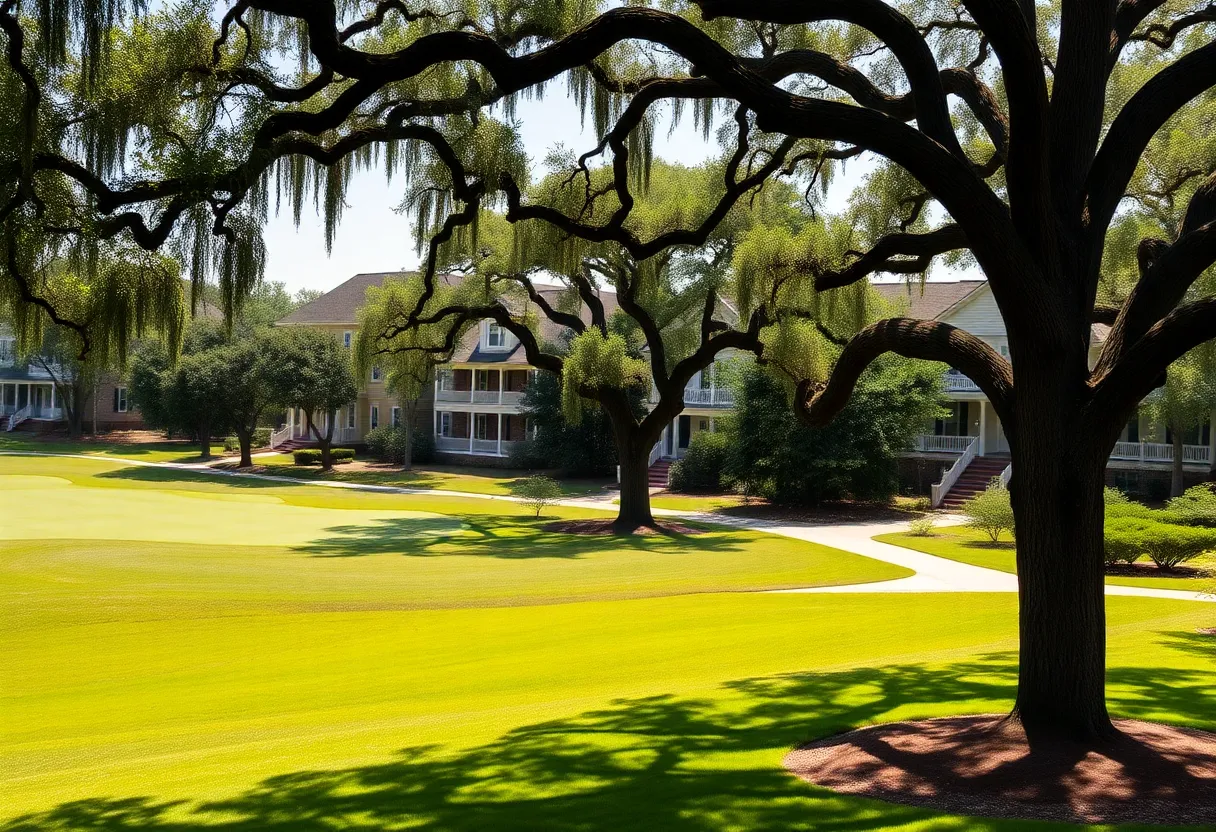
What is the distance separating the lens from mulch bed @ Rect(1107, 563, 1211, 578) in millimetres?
24109

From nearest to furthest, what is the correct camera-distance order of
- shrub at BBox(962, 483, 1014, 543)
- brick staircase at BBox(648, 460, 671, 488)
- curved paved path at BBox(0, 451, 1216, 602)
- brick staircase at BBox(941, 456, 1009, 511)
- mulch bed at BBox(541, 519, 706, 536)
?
curved paved path at BBox(0, 451, 1216, 602)
shrub at BBox(962, 483, 1014, 543)
mulch bed at BBox(541, 519, 706, 536)
brick staircase at BBox(941, 456, 1009, 511)
brick staircase at BBox(648, 460, 671, 488)

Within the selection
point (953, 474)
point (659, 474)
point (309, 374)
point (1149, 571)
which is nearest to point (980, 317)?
point (953, 474)

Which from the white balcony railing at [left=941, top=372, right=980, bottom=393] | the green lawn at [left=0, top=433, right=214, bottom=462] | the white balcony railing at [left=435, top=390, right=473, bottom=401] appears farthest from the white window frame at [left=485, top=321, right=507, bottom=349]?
the white balcony railing at [left=941, top=372, right=980, bottom=393]

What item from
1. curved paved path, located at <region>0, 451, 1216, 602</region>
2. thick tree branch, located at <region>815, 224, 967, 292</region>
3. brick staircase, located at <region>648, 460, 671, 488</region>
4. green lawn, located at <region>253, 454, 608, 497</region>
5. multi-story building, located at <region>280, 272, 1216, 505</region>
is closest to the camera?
thick tree branch, located at <region>815, 224, 967, 292</region>

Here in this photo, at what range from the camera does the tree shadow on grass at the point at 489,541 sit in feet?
93.7

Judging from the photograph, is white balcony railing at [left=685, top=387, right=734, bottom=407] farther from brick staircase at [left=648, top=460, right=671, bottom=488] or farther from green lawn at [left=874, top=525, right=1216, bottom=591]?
green lawn at [left=874, top=525, right=1216, bottom=591]

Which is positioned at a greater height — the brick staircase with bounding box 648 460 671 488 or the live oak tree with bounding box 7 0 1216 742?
the live oak tree with bounding box 7 0 1216 742

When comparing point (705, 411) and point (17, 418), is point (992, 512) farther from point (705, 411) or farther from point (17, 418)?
point (17, 418)

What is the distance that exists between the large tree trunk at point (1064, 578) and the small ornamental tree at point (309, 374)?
5506 cm

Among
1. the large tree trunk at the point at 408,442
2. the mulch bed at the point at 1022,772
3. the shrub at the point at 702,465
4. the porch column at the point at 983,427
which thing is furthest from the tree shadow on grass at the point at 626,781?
the large tree trunk at the point at 408,442

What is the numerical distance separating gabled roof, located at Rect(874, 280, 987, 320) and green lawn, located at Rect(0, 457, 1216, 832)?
26.6m

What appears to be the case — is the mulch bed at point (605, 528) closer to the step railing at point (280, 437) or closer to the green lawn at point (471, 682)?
the green lawn at point (471, 682)

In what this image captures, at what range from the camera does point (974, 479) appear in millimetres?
45188

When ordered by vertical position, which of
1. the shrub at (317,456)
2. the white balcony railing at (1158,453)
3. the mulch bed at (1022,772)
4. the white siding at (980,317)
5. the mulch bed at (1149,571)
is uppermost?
the white siding at (980,317)
